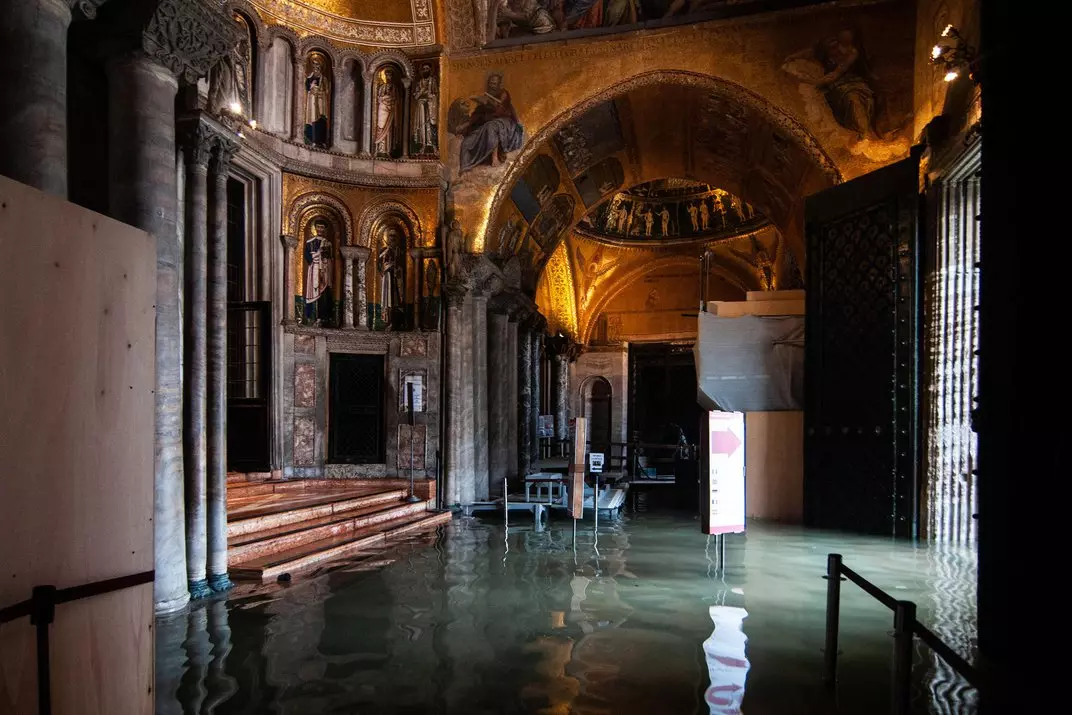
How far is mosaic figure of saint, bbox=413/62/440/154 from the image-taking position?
581 inches

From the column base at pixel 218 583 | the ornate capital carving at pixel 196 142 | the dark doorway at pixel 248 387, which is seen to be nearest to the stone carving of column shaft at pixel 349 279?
the dark doorway at pixel 248 387

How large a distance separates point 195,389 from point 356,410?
7.44 m

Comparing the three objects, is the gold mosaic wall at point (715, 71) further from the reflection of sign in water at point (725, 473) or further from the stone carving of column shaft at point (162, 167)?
the stone carving of column shaft at point (162, 167)

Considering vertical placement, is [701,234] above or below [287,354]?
above

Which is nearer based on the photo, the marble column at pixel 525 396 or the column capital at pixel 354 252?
the column capital at pixel 354 252

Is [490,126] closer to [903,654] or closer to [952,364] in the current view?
[952,364]

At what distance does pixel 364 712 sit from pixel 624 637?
87.6 inches

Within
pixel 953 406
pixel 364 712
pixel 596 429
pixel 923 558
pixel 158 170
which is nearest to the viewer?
pixel 364 712

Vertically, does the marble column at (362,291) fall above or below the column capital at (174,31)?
below

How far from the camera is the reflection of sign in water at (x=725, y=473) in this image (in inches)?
289

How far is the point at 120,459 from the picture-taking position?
116 inches

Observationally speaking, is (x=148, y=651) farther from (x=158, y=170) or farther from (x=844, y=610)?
(x=844, y=610)

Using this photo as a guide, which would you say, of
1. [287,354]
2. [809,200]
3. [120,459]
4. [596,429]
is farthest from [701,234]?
[120,459]

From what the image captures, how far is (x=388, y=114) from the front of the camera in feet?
48.7
